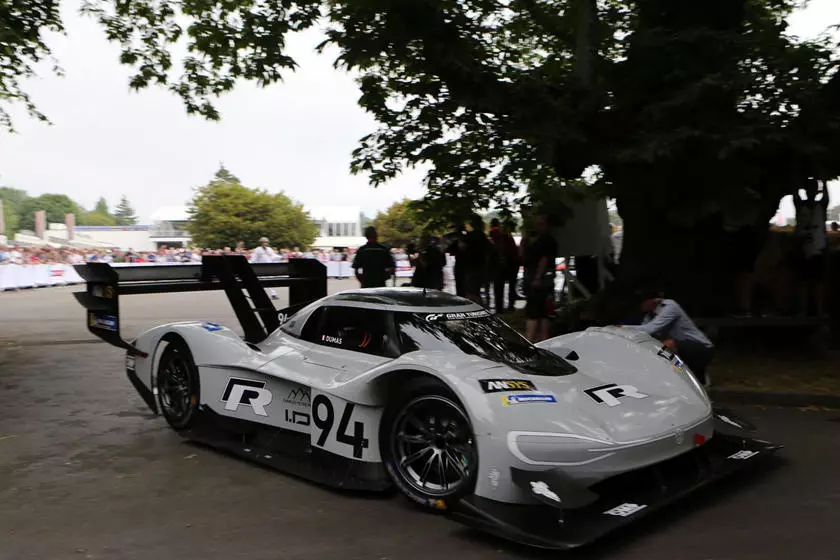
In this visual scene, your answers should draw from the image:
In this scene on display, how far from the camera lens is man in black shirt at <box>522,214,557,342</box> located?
9188 mm

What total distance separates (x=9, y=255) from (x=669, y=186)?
102 ft

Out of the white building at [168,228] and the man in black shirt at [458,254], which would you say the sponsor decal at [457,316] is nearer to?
the man in black shirt at [458,254]

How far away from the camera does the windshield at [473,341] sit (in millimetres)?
4707

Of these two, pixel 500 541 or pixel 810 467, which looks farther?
pixel 810 467

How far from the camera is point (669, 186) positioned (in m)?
7.80

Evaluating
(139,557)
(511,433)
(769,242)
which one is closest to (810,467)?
(511,433)

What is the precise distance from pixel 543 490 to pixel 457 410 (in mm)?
670

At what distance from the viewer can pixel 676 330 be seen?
6770 mm

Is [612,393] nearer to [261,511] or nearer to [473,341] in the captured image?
[473,341]

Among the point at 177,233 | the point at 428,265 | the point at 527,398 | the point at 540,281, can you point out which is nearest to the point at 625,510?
the point at 527,398

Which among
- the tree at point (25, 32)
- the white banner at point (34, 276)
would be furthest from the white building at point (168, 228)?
the tree at point (25, 32)

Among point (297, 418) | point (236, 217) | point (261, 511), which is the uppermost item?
point (236, 217)

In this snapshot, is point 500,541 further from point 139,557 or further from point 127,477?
point 127,477

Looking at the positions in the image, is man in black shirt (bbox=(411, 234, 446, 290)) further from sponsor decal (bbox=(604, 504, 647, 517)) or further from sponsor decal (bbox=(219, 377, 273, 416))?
sponsor decal (bbox=(604, 504, 647, 517))
